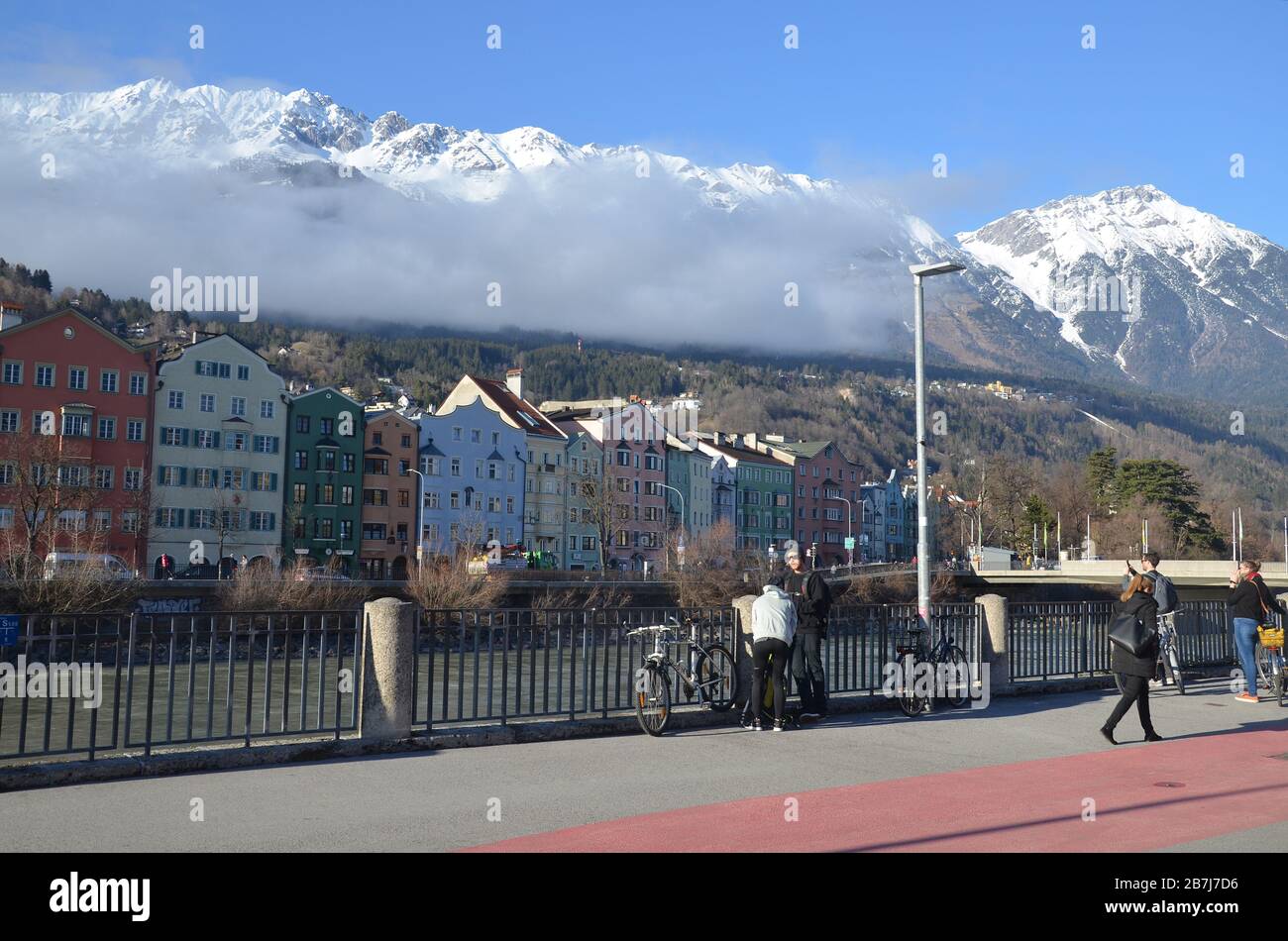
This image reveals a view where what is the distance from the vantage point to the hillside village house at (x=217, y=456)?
257 ft

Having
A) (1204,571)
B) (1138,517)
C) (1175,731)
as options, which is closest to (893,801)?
(1175,731)

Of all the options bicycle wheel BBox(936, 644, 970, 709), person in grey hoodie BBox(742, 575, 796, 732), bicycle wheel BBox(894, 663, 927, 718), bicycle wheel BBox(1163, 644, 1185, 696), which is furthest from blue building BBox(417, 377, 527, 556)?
person in grey hoodie BBox(742, 575, 796, 732)

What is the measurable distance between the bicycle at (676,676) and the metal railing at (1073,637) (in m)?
5.08

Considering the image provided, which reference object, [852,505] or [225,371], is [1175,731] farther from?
[852,505]

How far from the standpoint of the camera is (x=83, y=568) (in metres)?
44.8

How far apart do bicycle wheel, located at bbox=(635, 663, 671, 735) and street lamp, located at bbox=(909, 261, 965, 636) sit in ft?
14.3

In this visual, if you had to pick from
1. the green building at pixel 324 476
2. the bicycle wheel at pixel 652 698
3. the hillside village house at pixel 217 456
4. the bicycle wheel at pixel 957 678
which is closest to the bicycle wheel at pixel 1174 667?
the bicycle wheel at pixel 957 678

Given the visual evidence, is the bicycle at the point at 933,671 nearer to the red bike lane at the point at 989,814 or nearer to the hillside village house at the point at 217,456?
the red bike lane at the point at 989,814

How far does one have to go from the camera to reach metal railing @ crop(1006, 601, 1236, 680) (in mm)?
17984

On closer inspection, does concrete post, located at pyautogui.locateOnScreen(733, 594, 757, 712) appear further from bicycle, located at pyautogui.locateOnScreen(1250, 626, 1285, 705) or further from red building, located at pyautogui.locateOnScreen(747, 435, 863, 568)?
red building, located at pyautogui.locateOnScreen(747, 435, 863, 568)

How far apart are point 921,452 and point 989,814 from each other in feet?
28.7

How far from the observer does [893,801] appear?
9.55 meters

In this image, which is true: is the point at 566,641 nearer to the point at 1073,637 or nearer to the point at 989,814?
the point at 989,814

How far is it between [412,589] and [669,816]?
48.5 metres
